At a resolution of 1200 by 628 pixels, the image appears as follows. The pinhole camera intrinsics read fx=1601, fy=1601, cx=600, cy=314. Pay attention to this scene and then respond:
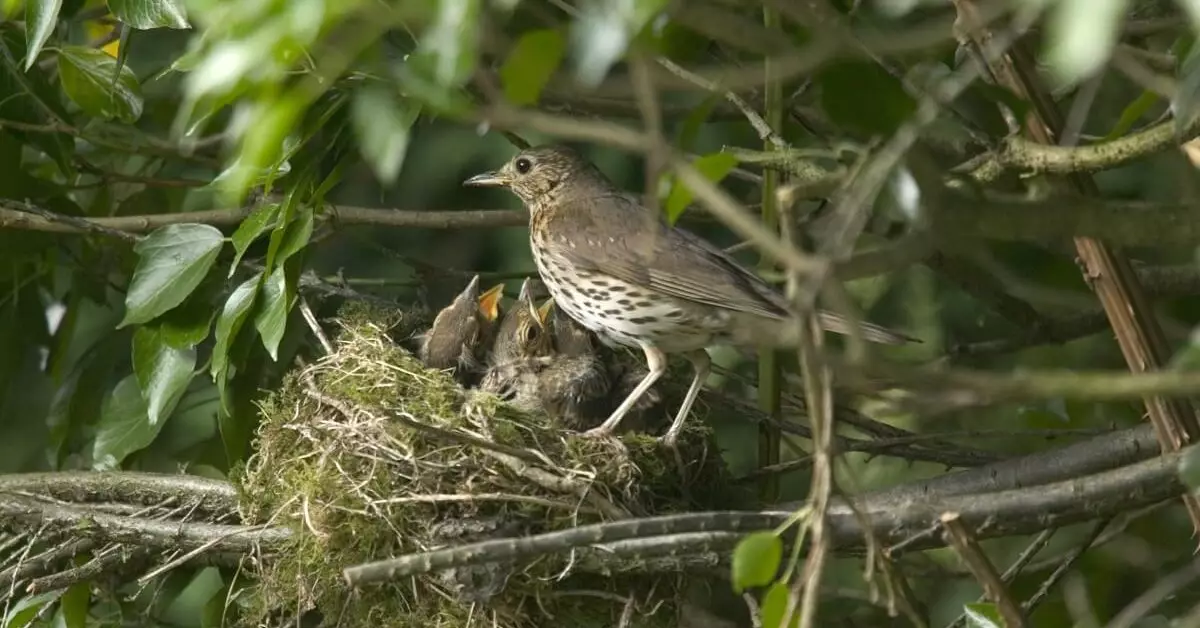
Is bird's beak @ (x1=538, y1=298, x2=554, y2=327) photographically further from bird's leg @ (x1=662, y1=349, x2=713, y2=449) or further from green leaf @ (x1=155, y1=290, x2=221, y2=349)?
green leaf @ (x1=155, y1=290, x2=221, y2=349)

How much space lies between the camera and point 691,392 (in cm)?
414

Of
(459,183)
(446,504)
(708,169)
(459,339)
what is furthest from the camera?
(459,183)

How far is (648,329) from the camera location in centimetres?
421

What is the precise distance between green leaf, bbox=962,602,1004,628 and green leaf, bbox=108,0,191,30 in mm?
1794

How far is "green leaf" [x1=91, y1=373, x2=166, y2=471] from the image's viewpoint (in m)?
3.88

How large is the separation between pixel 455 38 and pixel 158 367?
2.33 m

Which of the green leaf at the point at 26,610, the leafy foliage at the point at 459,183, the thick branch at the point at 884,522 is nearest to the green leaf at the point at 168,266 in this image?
the leafy foliage at the point at 459,183

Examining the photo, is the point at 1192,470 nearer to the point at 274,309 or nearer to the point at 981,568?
the point at 981,568

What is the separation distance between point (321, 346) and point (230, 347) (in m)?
0.52

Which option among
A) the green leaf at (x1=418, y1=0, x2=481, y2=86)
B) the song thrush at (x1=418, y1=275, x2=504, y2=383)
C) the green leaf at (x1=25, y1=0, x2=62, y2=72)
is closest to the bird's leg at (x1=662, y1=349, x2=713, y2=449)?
the song thrush at (x1=418, y1=275, x2=504, y2=383)

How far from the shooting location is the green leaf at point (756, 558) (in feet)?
6.32

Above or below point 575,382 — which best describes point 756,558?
above

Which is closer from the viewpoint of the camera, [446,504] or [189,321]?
[446,504]

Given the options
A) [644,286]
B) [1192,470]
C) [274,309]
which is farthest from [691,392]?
[1192,470]
